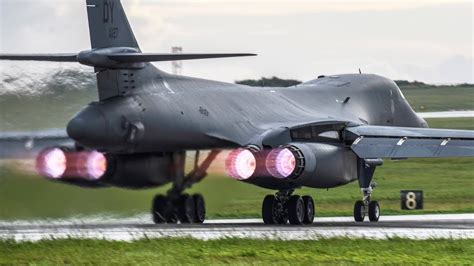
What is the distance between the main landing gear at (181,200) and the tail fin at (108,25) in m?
3.80

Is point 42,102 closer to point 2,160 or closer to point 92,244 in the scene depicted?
point 2,160

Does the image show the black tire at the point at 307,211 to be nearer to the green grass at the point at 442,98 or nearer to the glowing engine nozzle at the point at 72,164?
the glowing engine nozzle at the point at 72,164

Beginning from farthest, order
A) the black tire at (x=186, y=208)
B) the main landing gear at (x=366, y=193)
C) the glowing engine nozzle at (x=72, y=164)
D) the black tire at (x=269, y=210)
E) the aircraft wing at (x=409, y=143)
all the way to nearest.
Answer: the main landing gear at (x=366, y=193), the aircraft wing at (x=409, y=143), the black tire at (x=269, y=210), the black tire at (x=186, y=208), the glowing engine nozzle at (x=72, y=164)

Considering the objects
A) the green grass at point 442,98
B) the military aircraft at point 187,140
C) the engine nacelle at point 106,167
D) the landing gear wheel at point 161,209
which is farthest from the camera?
the green grass at point 442,98

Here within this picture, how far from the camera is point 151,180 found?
120 ft

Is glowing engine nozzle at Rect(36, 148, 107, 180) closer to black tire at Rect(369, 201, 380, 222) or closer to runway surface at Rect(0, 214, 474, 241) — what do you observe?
runway surface at Rect(0, 214, 474, 241)

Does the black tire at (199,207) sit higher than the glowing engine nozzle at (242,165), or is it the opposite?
the glowing engine nozzle at (242,165)

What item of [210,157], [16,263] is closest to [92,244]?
[16,263]

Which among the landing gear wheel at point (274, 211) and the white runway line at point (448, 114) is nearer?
the landing gear wheel at point (274, 211)

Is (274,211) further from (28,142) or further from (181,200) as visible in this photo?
(28,142)

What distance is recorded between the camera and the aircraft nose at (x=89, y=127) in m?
33.6

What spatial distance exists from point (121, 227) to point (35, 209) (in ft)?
10.4

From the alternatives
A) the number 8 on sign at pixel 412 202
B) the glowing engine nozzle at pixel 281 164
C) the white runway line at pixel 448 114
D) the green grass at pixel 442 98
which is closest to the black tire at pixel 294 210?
the glowing engine nozzle at pixel 281 164

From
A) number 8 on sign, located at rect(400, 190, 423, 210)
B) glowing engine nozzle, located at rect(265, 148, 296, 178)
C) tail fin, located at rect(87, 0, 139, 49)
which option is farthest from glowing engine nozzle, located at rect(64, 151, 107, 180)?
number 8 on sign, located at rect(400, 190, 423, 210)
